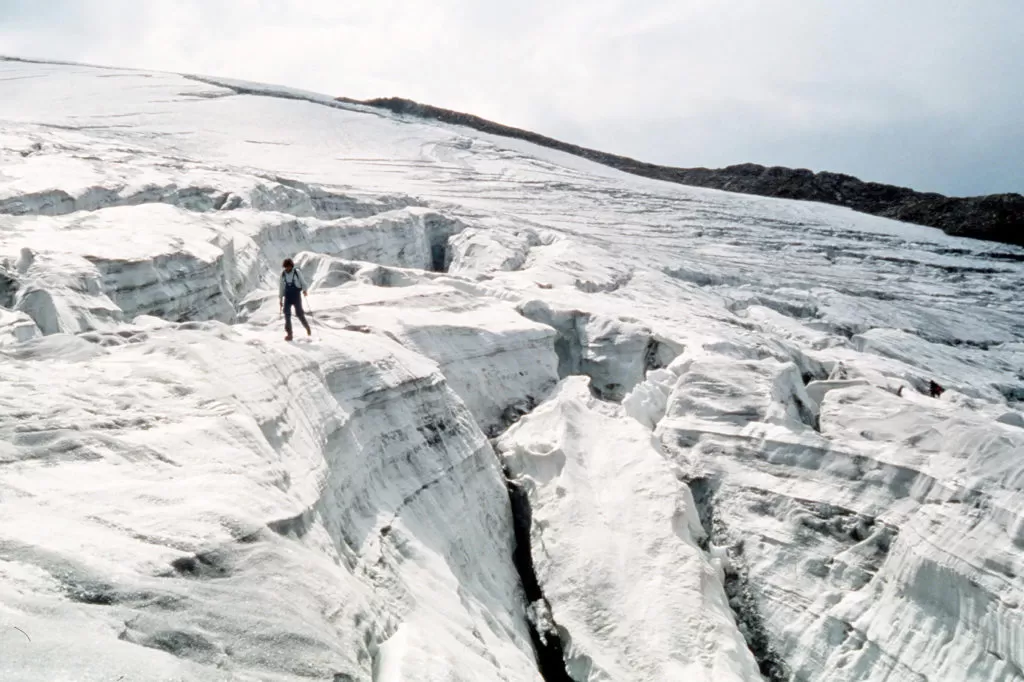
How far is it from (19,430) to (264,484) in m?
1.67

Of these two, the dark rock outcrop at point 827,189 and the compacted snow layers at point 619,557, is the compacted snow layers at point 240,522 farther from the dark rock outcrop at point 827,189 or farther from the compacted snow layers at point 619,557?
the dark rock outcrop at point 827,189

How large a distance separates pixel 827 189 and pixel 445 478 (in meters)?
54.7

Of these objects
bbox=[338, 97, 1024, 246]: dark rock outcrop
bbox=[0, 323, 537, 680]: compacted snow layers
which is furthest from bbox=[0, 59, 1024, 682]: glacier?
bbox=[338, 97, 1024, 246]: dark rock outcrop

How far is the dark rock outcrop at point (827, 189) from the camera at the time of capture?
42875 mm

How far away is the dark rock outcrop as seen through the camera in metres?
42.9

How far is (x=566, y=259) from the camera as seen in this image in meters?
22.2

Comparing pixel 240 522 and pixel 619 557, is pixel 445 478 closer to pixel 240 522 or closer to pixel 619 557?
pixel 619 557

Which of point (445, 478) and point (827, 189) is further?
point (827, 189)

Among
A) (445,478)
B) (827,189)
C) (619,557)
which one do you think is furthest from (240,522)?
(827,189)

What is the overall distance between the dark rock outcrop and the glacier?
2733cm

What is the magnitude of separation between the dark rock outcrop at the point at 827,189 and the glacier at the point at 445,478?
89.7ft

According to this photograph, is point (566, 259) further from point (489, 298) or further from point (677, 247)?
point (677, 247)

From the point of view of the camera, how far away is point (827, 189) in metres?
55.6

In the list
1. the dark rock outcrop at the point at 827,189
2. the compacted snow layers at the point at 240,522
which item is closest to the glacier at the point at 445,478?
the compacted snow layers at the point at 240,522
